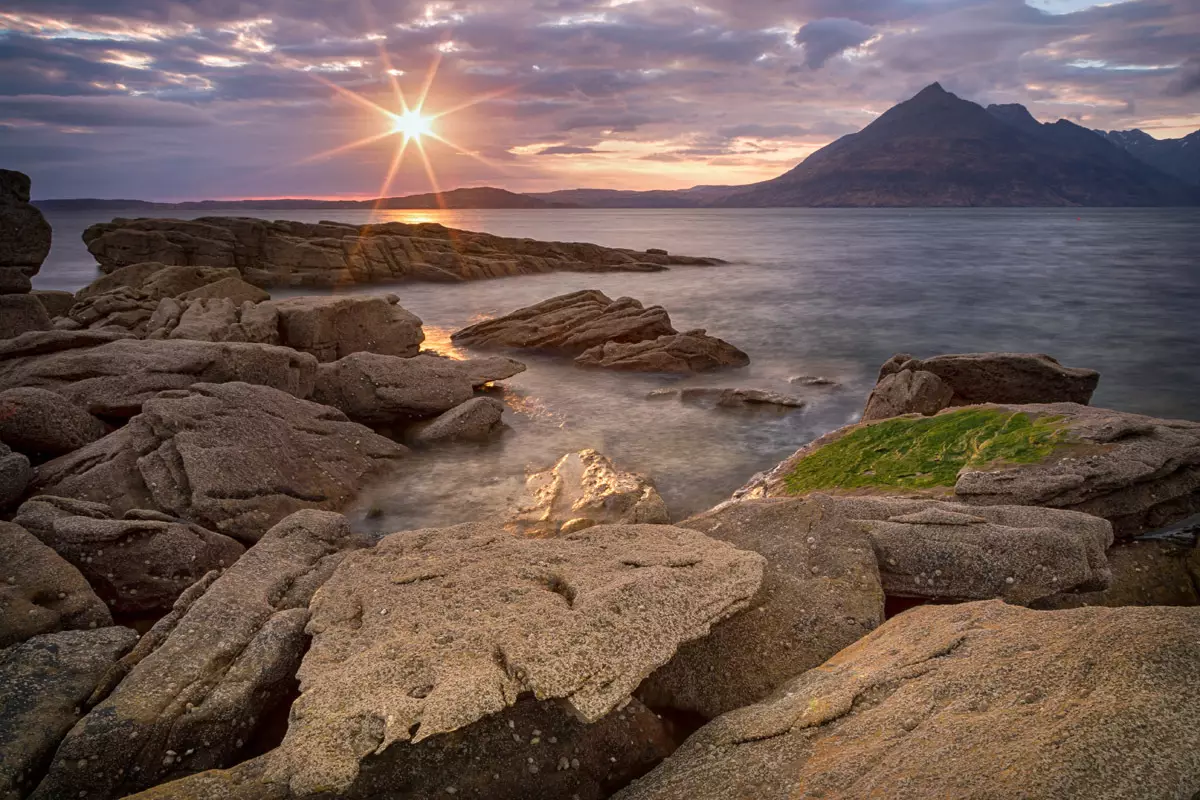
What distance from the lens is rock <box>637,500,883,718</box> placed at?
14.7 ft

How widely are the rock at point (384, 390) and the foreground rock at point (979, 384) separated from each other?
331 inches

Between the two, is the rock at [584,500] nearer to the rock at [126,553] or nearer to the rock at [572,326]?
the rock at [126,553]

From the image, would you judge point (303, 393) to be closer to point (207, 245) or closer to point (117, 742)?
point (117, 742)

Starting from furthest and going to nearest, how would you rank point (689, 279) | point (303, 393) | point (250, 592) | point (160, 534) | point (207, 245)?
point (689, 279) → point (207, 245) → point (303, 393) → point (160, 534) → point (250, 592)

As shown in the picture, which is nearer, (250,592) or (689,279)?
(250,592)

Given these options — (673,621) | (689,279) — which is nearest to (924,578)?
(673,621)

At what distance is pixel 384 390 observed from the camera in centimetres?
1345

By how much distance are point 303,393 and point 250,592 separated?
311 inches

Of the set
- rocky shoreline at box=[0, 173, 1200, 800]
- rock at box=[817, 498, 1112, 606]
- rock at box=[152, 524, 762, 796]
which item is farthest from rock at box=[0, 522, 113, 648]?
rock at box=[817, 498, 1112, 606]

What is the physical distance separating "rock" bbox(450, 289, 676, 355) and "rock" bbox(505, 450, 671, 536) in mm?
10998

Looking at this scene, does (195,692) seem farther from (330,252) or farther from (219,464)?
(330,252)

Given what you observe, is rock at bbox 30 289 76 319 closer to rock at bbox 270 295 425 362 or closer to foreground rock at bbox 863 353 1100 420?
rock at bbox 270 295 425 362

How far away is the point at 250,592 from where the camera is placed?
5.36 m

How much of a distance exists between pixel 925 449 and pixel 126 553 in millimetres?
9174
